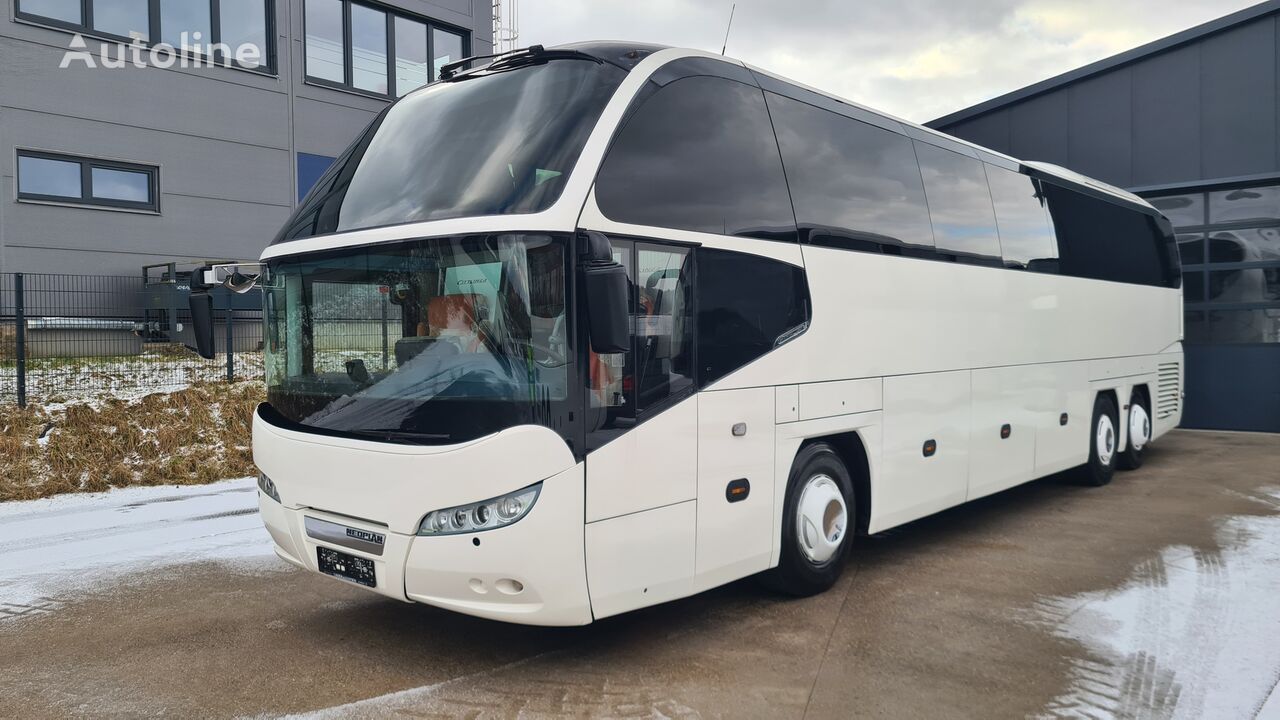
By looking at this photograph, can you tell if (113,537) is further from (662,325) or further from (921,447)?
(921,447)

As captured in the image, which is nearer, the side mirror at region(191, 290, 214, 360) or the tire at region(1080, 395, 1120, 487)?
the side mirror at region(191, 290, 214, 360)

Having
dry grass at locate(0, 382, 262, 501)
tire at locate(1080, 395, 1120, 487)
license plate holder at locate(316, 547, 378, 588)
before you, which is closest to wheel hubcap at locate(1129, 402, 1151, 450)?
tire at locate(1080, 395, 1120, 487)

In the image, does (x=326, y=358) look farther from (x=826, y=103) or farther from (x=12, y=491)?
(x=12, y=491)

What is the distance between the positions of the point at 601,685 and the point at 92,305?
14767 mm

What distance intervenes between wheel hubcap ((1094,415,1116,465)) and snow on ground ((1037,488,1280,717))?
2882mm

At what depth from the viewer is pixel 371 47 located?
66.5 ft

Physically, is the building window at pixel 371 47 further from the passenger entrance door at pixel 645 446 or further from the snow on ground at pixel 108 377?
the passenger entrance door at pixel 645 446

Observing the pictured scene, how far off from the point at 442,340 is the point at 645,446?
1.11 metres

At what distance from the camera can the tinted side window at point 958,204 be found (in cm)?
701

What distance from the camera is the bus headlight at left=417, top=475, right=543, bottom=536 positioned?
404 cm

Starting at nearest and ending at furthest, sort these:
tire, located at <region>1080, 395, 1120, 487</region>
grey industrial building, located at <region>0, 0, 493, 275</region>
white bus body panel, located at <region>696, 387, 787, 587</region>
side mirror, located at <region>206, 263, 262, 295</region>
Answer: white bus body panel, located at <region>696, 387, 787, 587</region> → side mirror, located at <region>206, 263, 262, 295</region> → tire, located at <region>1080, 395, 1120, 487</region> → grey industrial building, located at <region>0, 0, 493, 275</region>

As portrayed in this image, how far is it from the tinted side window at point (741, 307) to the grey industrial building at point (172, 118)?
49.1ft

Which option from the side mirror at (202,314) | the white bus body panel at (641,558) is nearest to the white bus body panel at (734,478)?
the white bus body panel at (641,558)
